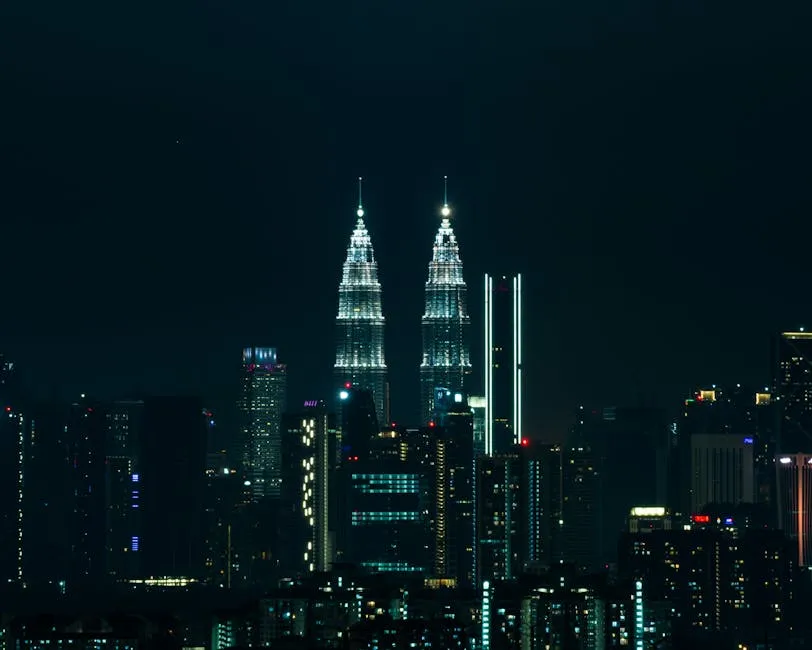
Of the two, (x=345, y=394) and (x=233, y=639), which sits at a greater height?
(x=345, y=394)

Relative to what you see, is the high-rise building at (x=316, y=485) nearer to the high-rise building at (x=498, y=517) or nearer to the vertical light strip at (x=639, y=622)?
the high-rise building at (x=498, y=517)

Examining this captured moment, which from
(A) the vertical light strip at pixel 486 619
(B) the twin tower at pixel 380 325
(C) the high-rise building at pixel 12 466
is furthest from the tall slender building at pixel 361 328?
(A) the vertical light strip at pixel 486 619

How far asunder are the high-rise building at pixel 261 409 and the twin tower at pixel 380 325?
140 centimetres

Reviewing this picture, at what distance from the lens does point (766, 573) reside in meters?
36.9

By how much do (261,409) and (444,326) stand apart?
10.3 ft

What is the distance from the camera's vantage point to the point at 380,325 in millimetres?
43000

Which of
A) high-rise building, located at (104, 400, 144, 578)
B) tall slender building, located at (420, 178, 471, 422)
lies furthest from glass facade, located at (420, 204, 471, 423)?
high-rise building, located at (104, 400, 144, 578)

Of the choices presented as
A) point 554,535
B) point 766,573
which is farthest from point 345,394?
point 766,573

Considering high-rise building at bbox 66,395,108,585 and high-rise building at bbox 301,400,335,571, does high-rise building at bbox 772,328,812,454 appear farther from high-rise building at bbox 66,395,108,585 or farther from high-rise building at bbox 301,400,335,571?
high-rise building at bbox 66,395,108,585

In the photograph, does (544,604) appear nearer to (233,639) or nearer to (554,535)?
(233,639)

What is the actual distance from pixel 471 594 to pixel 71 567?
8332 mm

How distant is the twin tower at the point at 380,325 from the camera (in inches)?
1683

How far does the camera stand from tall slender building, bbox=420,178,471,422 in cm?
4278

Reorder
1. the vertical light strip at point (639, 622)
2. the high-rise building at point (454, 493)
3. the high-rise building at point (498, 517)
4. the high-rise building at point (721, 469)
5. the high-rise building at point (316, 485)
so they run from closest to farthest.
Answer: the vertical light strip at point (639, 622)
the high-rise building at point (498, 517)
the high-rise building at point (454, 493)
the high-rise building at point (316, 485)
the high-rise building at point (721, 469)
